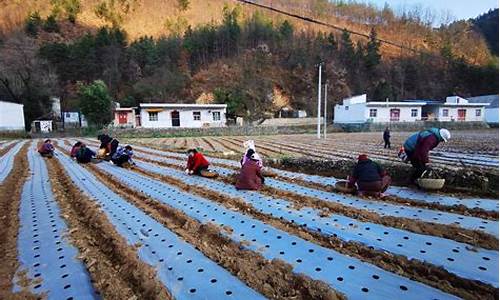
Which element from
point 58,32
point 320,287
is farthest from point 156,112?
point 58,32

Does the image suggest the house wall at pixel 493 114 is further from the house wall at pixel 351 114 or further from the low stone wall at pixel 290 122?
the low stone wall at pixel 290 122

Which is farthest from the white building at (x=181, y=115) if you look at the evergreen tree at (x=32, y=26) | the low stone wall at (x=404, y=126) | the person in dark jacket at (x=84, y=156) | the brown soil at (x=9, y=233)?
the evergreen tree at (x=32, y=26)

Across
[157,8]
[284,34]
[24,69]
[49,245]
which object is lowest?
[49,245]

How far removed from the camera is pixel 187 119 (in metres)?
25.1

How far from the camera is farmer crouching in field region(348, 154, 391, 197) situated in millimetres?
3746

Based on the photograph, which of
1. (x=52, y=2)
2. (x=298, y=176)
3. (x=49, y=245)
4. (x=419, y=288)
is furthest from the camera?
(x=52, y=2)

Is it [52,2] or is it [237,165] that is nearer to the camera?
[237,165]

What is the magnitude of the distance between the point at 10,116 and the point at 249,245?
87.6 feet

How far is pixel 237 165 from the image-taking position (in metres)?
6.95

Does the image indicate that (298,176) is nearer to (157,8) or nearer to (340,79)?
(340,79)

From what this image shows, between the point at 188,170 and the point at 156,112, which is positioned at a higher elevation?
the point at 156,112

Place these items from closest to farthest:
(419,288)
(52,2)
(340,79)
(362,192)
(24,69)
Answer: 1. (419,288)
2. (362,192)
3. (340,79)
4. (24,69)
5. (52,2)

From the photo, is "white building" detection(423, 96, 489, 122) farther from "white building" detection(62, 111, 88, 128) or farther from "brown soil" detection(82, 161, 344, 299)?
"white building" detection(62, 111, 88, 128)

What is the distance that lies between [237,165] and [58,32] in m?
48.9
